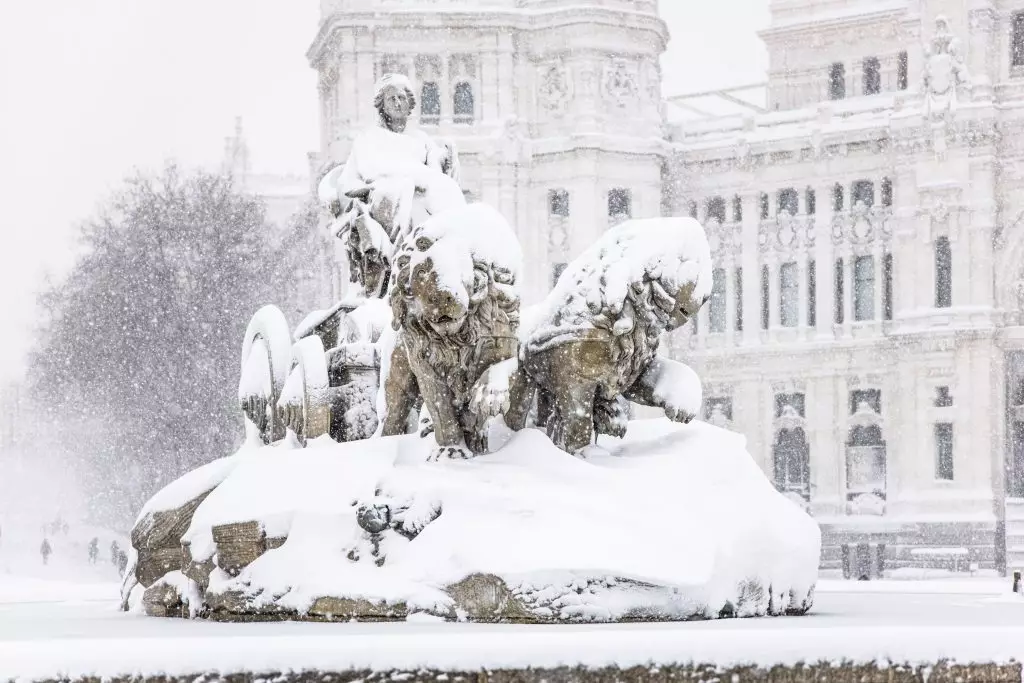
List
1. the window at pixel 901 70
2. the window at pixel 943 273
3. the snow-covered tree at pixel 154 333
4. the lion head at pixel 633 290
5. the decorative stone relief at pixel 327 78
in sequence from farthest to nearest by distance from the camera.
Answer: the window at pixel 901 70 → the decorative stone relief at pixel 327 78 → the window at pixel 943 273 → the snow-covered tree at pixel 154 333 → the lion head at pixel 633 290

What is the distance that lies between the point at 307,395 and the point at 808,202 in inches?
1882

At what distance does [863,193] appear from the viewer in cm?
5384

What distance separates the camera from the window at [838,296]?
53875 millimetres

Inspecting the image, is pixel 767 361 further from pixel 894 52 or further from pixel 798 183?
pixel 894 52

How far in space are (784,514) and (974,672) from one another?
175cm

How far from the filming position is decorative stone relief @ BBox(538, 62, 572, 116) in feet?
179

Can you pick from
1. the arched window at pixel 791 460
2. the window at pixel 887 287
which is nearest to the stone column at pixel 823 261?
the window at pixel 887 287

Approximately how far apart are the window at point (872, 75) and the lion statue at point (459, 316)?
2121 inches

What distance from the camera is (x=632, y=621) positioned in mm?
6320

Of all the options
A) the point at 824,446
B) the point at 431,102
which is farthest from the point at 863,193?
the point at 431,102

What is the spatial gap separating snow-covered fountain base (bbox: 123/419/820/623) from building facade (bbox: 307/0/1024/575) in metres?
43.0

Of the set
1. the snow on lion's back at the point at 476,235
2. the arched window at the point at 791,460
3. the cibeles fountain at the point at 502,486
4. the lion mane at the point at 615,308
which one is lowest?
the arched window at the point at 791,460

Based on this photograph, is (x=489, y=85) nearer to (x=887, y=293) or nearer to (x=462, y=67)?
(x=462, y=67)

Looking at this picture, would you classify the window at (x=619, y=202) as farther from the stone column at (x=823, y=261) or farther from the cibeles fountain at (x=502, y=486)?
the cibeles fountain at (x=502, y=486)
